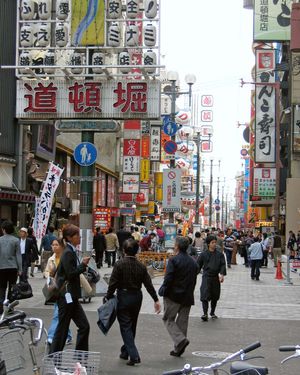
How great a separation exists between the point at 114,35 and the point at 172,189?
32.2ft

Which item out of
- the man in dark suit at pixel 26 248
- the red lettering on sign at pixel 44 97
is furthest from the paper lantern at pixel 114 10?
the man in dark suit at pixel 26 248

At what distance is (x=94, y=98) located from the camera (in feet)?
70.2

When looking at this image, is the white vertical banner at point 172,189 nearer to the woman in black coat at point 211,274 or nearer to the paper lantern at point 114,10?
the paper lantern at point 114,10

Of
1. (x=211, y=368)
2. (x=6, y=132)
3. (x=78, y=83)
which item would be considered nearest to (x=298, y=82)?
(x=6, y=132)

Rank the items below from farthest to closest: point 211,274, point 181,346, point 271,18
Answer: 1. point 271,18
2. point 211,274
3. point 181,346

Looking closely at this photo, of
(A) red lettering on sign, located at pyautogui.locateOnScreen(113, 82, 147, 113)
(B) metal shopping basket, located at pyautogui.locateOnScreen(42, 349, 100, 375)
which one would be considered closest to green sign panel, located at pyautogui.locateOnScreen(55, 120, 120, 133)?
(A) red lettering on sign, located at pyautogui.locateOnScreen(113, 82, 147, 113)

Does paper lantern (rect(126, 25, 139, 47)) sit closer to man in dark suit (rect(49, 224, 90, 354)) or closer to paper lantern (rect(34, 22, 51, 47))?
paper lantern (rect(34, 22, 51, 47))

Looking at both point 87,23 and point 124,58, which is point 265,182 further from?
point 87,23

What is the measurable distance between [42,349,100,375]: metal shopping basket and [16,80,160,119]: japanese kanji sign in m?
16.3

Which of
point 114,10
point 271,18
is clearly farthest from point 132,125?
point 114,10

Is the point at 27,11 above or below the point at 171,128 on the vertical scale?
above

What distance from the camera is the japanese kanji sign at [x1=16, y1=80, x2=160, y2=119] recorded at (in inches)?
842

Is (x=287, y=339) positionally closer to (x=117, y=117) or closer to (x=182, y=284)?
(x=182, y=284)

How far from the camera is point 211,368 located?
4.66m
